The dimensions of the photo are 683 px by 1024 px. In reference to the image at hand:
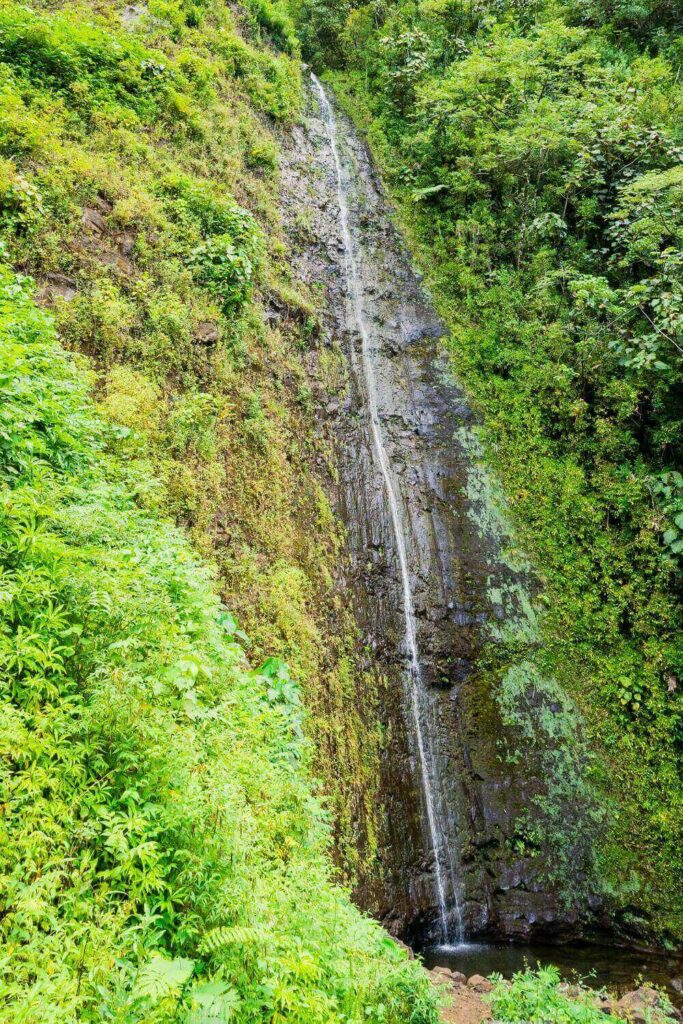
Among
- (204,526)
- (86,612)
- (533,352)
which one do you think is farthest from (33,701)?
(533,352)

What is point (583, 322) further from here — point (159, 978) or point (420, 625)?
point (159, 978)

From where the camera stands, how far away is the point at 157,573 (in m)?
4.14

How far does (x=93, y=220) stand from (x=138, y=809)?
289 inches

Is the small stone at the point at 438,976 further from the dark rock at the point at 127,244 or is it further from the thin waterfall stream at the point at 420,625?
the dark rock at the point at 127,244

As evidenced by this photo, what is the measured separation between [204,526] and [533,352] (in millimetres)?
7541

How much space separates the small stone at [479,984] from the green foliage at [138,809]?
1.87 metres

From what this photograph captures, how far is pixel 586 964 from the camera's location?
21.0ft

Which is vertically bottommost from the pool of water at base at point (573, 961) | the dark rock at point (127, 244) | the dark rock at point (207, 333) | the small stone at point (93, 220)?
the pool of water at base at point (573, 961)

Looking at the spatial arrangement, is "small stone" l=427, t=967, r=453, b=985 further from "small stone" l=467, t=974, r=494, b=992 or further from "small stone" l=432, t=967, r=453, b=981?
"small stone" l=467, t=974, r=494, b=992

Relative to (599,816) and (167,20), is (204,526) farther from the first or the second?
(167,20)

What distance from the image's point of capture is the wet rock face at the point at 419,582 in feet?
22.3

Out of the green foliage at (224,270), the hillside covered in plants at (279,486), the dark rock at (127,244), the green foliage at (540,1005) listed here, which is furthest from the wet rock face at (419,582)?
the dark rock at (127,244)

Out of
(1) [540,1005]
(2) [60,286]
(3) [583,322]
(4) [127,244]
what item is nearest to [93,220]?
(4) [127,244]

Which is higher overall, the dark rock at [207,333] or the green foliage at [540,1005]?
the dark rock at [207,333]
